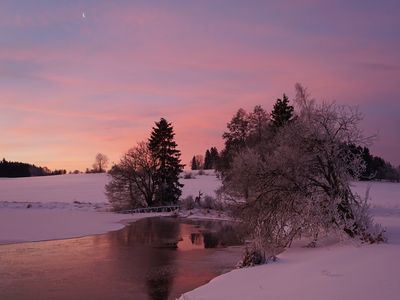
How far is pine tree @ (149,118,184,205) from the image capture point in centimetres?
5659

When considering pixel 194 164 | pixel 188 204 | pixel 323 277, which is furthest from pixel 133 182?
pixel 194 164

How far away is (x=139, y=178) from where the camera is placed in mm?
56938

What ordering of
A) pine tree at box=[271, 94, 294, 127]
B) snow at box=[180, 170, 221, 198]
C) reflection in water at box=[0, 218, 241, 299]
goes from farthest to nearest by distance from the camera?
snow at box=[180, 170, 221, 198], pine tree at box=[271, 94, 294, 127], reflection in water at box=[0, 218, 241, 299]

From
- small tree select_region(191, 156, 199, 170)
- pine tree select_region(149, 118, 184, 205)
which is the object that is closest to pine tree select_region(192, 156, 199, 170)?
small tree select_region(191, 156, 199, 170)

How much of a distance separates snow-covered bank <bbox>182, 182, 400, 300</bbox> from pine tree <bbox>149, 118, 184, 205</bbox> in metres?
38.4

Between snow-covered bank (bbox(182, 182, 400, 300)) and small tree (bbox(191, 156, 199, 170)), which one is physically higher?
small tree (bbox(191, 156, 199, 170))

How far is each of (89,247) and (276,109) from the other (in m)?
27.4

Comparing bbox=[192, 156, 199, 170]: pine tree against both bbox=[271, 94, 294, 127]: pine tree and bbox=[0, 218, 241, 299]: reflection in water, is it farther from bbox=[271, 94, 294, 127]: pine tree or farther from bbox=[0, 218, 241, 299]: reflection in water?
bbox=[0, 218, 241, 299]: reflection in water

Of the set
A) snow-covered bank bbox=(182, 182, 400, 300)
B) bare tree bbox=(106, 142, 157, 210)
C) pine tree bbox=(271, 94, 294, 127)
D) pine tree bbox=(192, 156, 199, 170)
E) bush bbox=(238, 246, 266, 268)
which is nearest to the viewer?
snow-covered bank bbox=(182, 182, 400, 300)

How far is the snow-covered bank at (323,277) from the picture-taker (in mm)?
11758

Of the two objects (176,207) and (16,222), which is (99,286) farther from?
(176,207)

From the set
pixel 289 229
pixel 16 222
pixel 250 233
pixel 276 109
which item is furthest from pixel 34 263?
pixel 276 109

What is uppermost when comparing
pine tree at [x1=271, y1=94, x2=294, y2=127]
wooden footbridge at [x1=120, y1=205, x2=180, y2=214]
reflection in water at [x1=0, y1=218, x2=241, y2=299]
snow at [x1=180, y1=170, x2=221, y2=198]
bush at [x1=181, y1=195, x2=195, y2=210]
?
pine tree at [x1=271, y1=94, x2=294, y2=127]

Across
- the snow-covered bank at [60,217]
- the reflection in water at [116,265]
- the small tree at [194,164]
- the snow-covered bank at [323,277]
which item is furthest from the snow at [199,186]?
the small tree at [194,164]
